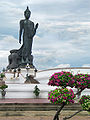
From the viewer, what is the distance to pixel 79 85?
5.52 meters

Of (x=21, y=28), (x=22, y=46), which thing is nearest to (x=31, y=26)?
(x=21, y=28)

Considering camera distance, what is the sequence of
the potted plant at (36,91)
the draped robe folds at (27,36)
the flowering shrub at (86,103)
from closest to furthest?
the flowering shrub at (86,103) < the potted plant at (36,91) < the draped robe folds at (27,36)

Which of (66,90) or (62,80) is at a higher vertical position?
(62,80)

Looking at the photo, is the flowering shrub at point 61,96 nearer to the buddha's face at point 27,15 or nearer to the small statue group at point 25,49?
the small statue group at point 25,49

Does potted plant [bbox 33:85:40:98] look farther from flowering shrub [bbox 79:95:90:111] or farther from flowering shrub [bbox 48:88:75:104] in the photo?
flowering shrub [bbox 48:88:75:104]

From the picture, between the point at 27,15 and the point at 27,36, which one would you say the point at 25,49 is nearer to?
the point at 27,36

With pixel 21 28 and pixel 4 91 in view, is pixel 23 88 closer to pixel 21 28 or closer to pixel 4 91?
pixel 4 91

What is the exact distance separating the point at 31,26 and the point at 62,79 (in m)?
15.6

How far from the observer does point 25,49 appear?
832 inches

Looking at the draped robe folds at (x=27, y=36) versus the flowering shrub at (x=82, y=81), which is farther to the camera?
the draped robe folds at (x=27, y=36)

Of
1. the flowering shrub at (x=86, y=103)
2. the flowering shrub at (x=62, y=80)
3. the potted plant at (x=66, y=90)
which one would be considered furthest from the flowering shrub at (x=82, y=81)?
the flowering shrub at (x=86, y=103)

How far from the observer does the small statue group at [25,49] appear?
2052 centimetres

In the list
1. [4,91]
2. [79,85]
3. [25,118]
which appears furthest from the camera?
[4,91]

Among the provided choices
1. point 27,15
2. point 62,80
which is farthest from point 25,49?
point 62,80
